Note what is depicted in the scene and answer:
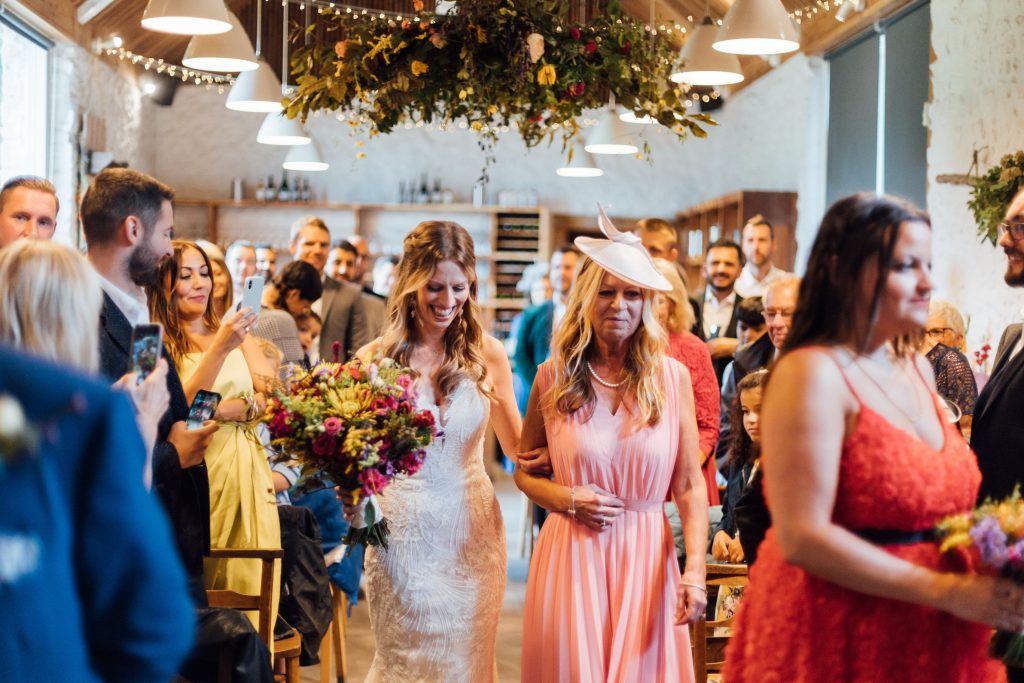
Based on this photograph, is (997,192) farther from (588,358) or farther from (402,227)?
(402,227)

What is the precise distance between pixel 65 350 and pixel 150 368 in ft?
2.23

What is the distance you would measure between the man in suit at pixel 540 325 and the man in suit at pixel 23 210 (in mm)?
3457

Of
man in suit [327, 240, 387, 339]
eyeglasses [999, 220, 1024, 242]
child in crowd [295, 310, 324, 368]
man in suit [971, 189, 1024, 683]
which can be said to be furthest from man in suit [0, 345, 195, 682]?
man in suit [327, 240, 387, 339]

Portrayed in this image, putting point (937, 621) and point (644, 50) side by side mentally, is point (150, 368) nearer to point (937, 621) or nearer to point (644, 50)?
point (937, 621)

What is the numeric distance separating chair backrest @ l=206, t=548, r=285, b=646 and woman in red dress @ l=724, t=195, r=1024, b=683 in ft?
6.17

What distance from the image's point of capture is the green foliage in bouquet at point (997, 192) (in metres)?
5.28

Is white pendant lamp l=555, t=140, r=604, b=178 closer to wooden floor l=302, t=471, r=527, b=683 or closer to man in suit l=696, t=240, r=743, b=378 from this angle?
man in suit l=696, t=240, r=743, b=378

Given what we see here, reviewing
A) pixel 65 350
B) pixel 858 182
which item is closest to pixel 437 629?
pixel 65 350

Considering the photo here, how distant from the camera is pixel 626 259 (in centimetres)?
299

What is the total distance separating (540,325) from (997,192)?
2655 millimetres

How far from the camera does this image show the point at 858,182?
9.32m

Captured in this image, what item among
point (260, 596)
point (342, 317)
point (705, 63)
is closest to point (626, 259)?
point (260, 596)

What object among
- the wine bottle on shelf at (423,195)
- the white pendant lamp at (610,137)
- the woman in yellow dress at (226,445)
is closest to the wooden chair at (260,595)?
the woman in yellow dress at (226,445)

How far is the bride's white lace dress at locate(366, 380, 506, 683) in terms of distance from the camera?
10.7 ft
